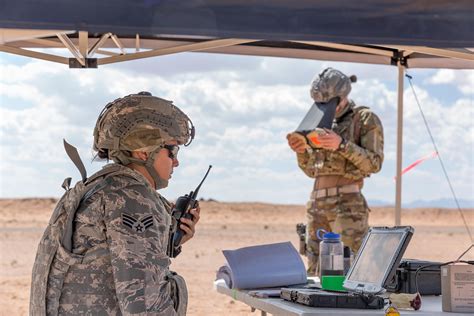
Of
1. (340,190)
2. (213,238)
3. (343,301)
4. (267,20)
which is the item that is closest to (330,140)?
(340,190)

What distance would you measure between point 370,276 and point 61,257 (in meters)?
1.24

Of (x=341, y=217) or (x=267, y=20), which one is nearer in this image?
(x=267, y=20)

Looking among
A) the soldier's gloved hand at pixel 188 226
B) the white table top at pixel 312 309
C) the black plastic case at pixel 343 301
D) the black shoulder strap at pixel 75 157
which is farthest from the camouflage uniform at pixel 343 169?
the black shoulder strap at pixel 75 157

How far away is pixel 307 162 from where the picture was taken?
630 centimetres

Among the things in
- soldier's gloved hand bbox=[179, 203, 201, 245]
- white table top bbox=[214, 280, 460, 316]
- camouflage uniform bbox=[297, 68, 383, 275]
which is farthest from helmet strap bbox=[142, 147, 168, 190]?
camouflage uniform bbox=[297, 68, 383, 275]

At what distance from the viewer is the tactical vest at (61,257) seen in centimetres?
284

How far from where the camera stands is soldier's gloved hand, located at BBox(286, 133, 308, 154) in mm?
5914

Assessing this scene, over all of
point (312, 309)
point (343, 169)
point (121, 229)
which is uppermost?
point (343, 169)

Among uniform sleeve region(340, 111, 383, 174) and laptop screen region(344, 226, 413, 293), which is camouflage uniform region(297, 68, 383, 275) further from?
laptop screen region(344, 226, 413, 293)

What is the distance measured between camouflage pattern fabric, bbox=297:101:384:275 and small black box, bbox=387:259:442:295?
2.21 metres

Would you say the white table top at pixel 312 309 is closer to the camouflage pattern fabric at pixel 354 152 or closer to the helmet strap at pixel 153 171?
the helmet strap at pixel 153 171

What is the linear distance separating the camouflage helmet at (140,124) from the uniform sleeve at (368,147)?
3104 millimetres

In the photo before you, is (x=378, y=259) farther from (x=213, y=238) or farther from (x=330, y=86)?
(x=213, y=238)

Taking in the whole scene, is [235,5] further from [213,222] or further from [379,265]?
[213,222]
